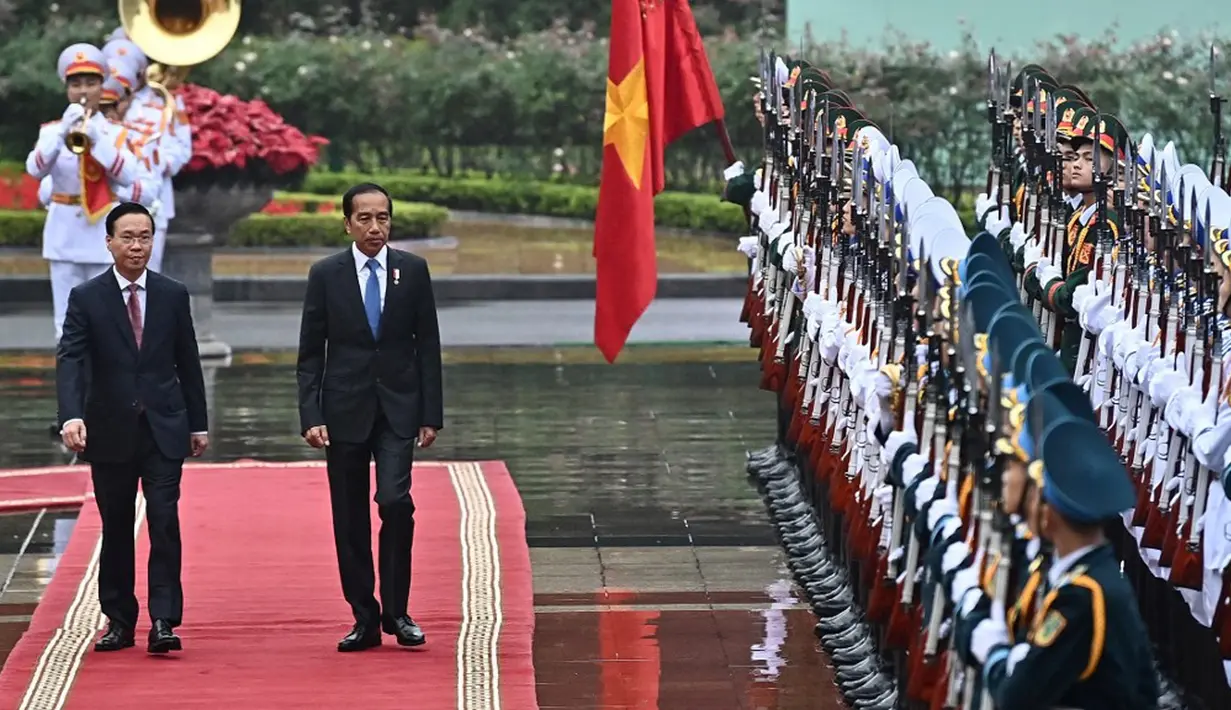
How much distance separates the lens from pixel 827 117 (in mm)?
9016

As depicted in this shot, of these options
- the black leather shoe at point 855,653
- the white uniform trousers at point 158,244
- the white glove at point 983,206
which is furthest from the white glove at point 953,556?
the white uniform trousers at point 158,244

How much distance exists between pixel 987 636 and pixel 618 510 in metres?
5.54

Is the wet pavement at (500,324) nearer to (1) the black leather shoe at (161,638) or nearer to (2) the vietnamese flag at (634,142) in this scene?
(2) the vietnamese flag at (634,142)

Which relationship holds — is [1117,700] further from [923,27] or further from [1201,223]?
[923,27]

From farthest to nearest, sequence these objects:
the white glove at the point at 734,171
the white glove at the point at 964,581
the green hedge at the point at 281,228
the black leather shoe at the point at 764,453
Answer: the green hedge at the point at 281,228 < the black leather shoe at the point at 764,453 < the white glove at the point at 734,171 < the white glove at the point at 964,581

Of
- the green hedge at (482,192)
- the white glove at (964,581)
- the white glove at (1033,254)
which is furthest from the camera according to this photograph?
the green hedge at (482,192)

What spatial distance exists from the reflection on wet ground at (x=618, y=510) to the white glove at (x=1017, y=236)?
4.54ft

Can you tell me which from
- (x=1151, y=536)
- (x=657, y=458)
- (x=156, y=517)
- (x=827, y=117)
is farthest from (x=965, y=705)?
(x=657, y=458)

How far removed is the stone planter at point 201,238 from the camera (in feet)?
49.3

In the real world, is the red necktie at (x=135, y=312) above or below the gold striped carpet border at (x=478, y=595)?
above

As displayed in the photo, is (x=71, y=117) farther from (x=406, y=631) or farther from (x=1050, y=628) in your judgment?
(x=1050, y=628)

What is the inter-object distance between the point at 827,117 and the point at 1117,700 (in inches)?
170

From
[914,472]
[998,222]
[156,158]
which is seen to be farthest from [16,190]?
[914,472]

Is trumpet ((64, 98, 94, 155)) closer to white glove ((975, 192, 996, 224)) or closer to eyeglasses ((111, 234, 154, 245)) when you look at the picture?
white glove ((975, 192, 996, 224))
